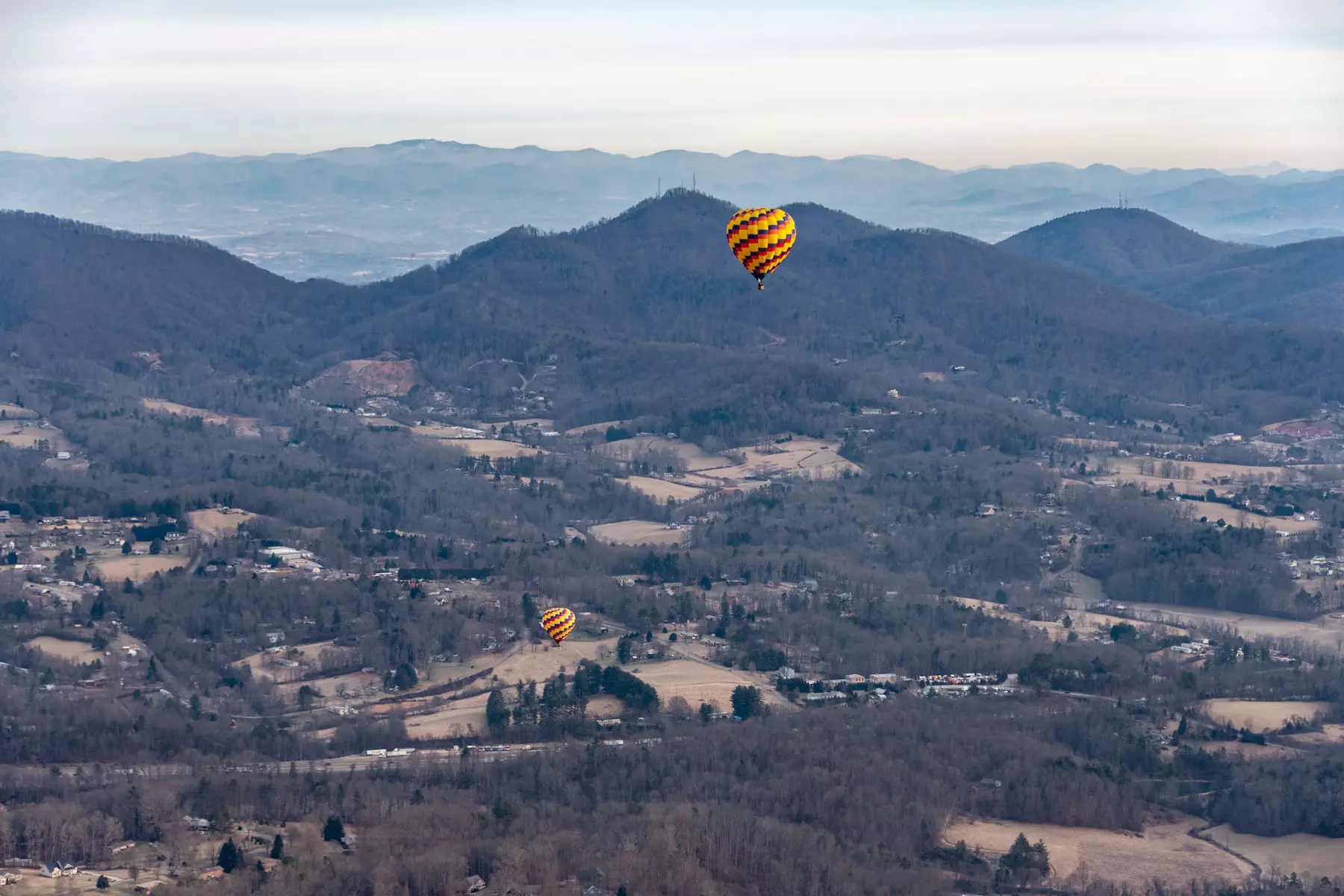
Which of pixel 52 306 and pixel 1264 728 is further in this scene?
pixel 52 306

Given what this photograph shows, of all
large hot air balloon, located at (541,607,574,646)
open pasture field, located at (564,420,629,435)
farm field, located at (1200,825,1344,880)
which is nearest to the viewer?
farm field, located at (1200,825,1344,880)

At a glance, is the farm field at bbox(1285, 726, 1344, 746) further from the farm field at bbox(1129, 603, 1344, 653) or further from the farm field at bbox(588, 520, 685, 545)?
the farm field at bbox(588, 520, 685, 545)

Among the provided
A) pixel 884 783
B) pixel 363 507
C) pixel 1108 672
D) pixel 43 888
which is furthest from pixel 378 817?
pixel 363 507

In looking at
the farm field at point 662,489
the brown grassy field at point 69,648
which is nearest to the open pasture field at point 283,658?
the brown grassy field at point 69,648

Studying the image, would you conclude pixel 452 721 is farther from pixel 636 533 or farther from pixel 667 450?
pixel 667 450

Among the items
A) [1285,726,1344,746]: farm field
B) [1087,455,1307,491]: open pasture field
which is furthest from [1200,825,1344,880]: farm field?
[1087,455,1307,491]: open pasture field

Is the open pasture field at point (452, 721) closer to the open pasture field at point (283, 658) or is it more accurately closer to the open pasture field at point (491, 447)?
the open pasture field at point (283, 658)

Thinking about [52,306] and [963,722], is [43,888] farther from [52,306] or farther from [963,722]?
[52,306]
